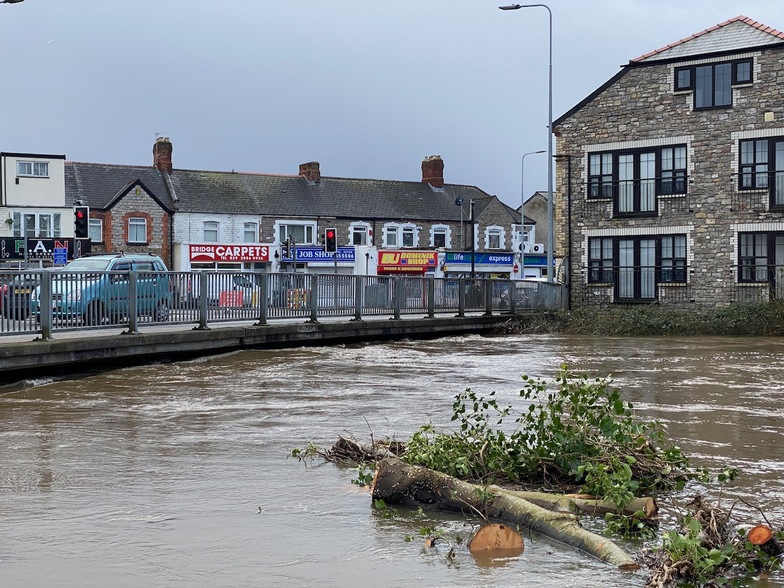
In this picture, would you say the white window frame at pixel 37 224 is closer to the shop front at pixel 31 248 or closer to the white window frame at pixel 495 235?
the shop front at pixel 31 248

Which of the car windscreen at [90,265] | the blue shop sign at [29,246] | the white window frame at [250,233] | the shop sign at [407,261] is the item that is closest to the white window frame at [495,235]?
the shop sign at [407,261]

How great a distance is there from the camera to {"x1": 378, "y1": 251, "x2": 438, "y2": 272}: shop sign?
63.2 metres

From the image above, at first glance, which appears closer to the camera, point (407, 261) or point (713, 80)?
point (713, 80)

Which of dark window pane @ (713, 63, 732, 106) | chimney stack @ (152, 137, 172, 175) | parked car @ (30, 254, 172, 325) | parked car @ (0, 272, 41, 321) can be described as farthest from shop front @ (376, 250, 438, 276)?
parked car @ (0, 272, 41, 321)

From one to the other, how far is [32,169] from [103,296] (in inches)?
1832

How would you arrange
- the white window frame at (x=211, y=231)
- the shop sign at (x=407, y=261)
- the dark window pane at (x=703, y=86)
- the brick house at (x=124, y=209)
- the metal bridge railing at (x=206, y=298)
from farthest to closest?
the shop sign at (x=407, y=261), the white window frame at (x=211, y=231), the brick house at (x=124, y=209), the dark window pane at (x=703, y=86), the metal bridge railing at (x=206, y=298)

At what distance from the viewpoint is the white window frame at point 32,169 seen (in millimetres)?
58781

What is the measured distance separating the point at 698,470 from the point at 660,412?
4.21m

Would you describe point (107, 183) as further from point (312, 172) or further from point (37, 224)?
point (312, 172)

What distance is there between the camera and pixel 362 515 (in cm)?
647

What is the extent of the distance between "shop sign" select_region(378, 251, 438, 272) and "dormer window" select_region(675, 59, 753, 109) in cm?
3124

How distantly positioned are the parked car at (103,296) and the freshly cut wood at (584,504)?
1036cm

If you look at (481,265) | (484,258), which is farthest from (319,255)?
(484,258)

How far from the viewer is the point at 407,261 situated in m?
64.4
